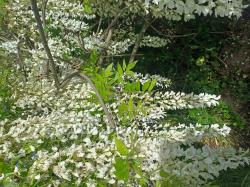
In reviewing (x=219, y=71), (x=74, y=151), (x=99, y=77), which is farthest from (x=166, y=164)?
(x=219, y=71)

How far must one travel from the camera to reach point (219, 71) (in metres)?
8.54

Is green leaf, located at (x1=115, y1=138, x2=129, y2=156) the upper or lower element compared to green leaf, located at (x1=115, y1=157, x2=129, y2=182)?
upper

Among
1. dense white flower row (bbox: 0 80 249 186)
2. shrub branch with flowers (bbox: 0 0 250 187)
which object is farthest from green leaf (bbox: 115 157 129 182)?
dense white flower row (bbox: 0 80 249 186)

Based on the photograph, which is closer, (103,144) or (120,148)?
(120,148)

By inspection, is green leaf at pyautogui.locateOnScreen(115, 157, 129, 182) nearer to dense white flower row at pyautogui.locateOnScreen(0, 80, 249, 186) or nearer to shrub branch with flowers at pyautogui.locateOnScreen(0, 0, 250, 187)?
shrub branch with flowers at pyautogui.locateOnScreen(0, 0, 250, 187)

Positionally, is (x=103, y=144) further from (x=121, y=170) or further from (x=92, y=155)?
(x=121, y=170)

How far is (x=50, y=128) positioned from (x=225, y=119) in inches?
210

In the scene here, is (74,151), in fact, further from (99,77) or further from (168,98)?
(168,98)

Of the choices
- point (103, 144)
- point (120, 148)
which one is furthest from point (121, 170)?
point (103, 144)

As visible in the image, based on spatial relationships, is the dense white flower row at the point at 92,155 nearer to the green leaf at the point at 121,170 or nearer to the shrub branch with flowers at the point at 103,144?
the shrub branch with flowers at the point at 103,144

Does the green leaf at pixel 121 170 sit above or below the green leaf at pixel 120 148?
below

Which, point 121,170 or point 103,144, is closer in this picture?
point 121,170

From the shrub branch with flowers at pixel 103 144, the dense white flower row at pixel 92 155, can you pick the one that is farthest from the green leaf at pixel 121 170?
the dense white flower row at pixel 92 155

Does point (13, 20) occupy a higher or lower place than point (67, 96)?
higher
